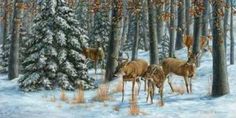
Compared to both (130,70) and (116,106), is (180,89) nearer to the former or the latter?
(130,70)

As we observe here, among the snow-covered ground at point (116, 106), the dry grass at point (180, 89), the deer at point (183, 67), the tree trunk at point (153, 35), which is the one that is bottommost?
the snow-covered ground at point (116, 106)

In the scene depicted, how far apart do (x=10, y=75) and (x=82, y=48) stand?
177 inches

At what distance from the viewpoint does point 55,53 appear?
18469mm

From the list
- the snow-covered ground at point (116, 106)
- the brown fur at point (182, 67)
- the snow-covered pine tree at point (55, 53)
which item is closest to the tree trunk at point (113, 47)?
the snow-covered pine tree at point (55, 53)

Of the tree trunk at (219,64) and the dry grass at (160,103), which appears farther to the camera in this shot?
the tree trunk at (219,64)

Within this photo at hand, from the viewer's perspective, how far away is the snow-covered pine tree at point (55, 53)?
715 inches

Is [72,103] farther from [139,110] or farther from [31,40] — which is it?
[31,40]

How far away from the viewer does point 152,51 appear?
62.8ft

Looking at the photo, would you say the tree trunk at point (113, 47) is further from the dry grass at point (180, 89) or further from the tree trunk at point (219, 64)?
the tree trunk at point (219, 64)

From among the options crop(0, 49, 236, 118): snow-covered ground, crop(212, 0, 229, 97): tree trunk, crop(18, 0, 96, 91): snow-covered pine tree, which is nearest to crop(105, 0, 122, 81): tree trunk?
crop(18, 0, 96, 91): snow-covered pine tree

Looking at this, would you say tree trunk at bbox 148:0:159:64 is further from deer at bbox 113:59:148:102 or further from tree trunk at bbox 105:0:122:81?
deer at bbox 113:59:148:102

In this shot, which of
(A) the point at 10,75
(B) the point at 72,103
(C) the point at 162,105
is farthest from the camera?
(A) the point at 10,75

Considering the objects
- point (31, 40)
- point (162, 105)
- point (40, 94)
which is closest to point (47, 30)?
point (31, 40)

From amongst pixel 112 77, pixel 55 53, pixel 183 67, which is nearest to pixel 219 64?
pixel 183 67
